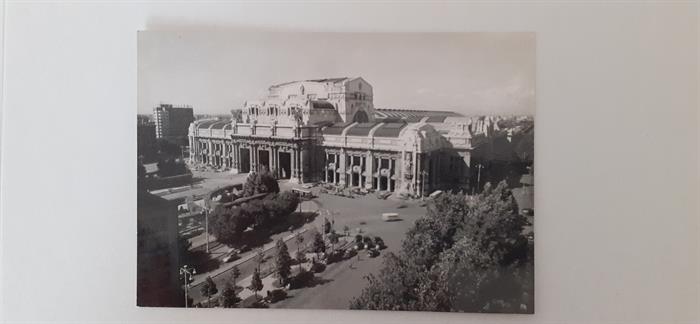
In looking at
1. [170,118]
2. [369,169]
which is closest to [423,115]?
[369,169]

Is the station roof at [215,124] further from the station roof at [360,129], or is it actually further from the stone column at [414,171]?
the stone column at [414,171]

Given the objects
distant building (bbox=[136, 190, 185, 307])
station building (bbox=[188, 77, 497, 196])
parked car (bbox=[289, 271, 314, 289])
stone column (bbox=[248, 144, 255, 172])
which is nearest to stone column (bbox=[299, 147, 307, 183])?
station building (bbox=[188, 77, 497, 196])

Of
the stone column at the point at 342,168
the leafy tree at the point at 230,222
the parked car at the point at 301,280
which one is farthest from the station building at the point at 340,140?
the parked car at the point at 301,280

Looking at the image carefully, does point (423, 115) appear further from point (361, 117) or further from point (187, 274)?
point (187, 274)

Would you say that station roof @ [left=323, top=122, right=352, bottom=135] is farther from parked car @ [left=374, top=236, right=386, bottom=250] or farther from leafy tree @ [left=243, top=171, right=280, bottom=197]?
parked car @ [left=374, top=236, right=386, bottom=250]
